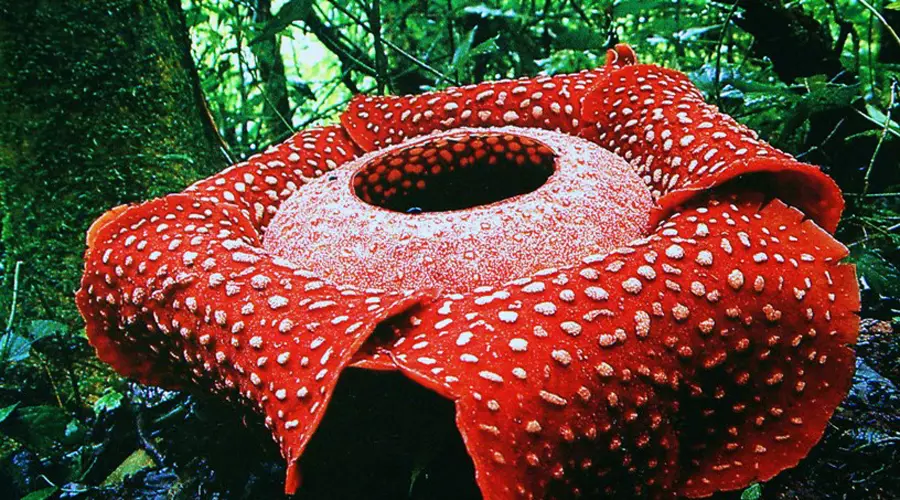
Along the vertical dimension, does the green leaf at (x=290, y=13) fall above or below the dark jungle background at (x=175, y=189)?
above

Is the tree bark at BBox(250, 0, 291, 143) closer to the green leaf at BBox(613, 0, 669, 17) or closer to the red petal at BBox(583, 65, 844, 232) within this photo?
the green leaf at BBox(613, 0, 669, 17)

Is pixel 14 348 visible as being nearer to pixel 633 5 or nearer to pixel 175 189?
pixel 175 189

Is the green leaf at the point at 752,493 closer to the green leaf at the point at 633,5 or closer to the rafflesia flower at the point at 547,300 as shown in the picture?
the rafflesia flower at the point at 547,300

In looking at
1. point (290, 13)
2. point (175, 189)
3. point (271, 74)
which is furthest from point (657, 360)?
point (271, 74)

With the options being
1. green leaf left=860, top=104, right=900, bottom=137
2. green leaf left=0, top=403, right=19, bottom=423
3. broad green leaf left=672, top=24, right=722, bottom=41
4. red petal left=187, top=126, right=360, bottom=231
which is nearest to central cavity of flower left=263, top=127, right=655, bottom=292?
red petal left=187, top=126, right=360, bottom=231

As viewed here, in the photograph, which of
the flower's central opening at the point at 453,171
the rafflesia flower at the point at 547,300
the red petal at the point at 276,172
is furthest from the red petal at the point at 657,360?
the red petal at the point at 276,172

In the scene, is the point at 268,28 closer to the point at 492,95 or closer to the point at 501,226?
the point at 492,95
